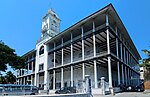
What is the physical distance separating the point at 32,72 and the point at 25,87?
54.8 feet

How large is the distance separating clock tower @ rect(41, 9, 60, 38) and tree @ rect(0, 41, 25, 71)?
42.4 feet

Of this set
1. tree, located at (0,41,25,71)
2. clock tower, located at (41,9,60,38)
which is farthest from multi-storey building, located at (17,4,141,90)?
tree, located at (0,41,25,71)

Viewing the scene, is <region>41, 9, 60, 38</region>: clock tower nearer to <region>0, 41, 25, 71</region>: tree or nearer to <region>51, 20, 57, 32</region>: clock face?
<region>51, 20, 57, 32</region>: clock face

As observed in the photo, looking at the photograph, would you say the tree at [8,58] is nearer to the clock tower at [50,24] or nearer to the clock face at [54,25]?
the clock tower at [50,24]

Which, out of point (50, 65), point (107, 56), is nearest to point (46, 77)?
point (50, 65)

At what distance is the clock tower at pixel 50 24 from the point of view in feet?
136

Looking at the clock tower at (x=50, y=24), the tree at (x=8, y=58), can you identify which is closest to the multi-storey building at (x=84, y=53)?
the clock tower at (x=50, y=24)

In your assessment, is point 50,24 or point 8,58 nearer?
point 8,58

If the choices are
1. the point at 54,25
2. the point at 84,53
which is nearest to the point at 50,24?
the point at 54,25

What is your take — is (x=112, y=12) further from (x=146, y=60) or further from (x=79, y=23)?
(x=146, y=60)

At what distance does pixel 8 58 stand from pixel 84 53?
45.6ft

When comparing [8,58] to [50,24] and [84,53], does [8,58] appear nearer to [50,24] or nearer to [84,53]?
[84,53]

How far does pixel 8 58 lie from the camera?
27.2m

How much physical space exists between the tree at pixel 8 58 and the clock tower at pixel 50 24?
42.4ft
